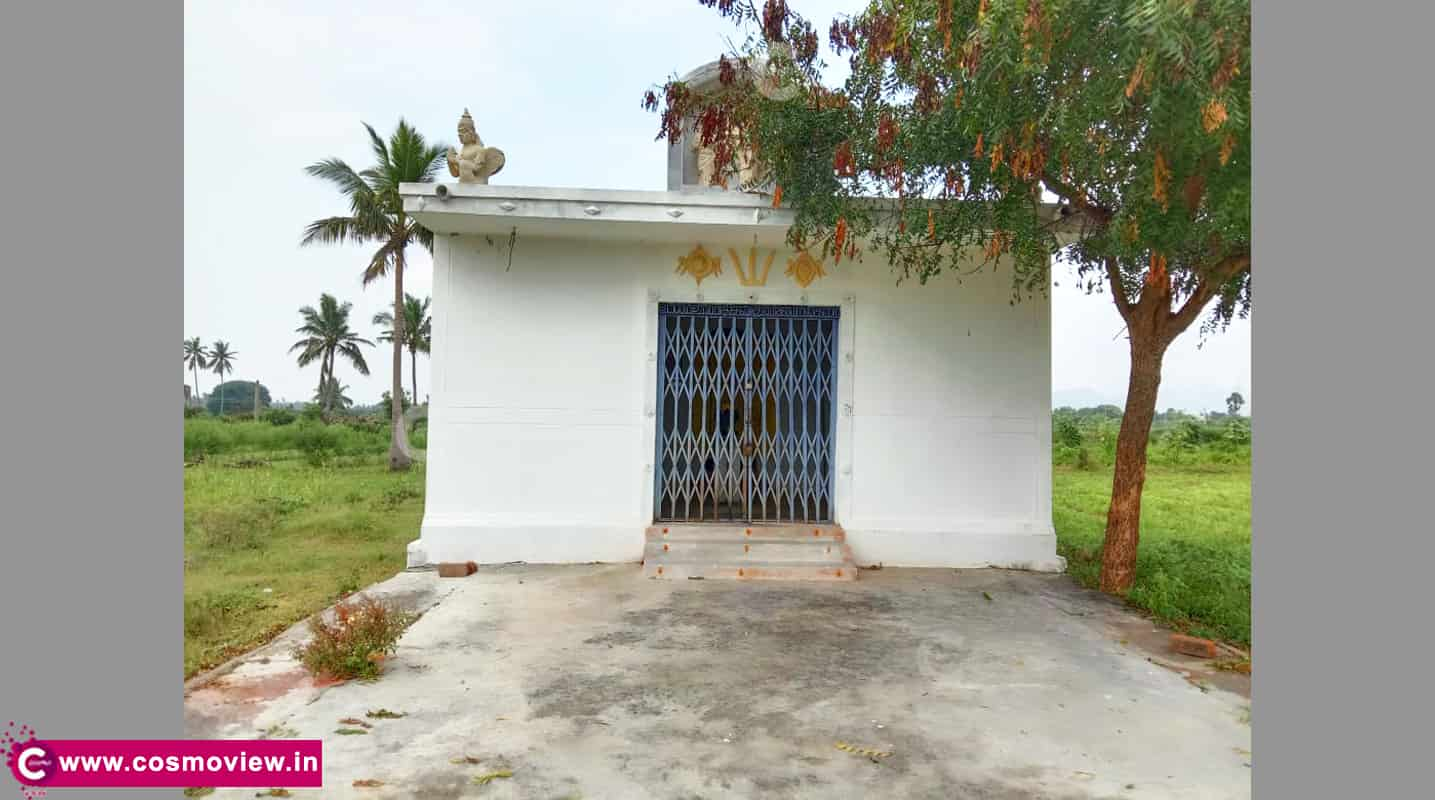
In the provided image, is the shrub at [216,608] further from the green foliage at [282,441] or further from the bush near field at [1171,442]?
the bush near field at [1171,442]

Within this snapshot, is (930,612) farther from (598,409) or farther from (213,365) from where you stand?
(213,365)

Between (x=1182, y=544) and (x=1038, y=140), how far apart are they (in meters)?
5.72

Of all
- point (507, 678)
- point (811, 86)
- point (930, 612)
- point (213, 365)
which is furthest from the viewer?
point (213, 365)

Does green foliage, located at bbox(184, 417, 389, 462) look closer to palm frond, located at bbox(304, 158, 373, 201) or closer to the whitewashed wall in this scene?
palm frond, located at bbox(304, 158, 373, 201)

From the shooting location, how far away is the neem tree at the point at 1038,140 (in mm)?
3535

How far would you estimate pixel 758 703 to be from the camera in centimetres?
357

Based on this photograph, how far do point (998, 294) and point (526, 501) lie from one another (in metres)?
4.67

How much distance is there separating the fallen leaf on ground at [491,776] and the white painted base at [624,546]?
12.8 ft

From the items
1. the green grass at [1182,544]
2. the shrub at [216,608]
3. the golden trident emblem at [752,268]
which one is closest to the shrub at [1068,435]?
the green grass at [1182,544]

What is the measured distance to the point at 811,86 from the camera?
5750 millimetres

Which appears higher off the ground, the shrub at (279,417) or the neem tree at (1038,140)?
the neem tree at (1038,140)

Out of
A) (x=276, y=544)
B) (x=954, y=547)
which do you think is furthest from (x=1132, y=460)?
(x=276, y=544)

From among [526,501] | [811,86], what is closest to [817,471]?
[526,501]

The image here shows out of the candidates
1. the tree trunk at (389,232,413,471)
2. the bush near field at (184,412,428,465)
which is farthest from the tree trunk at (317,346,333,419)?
the tree trunk at (389,232,413,471)
